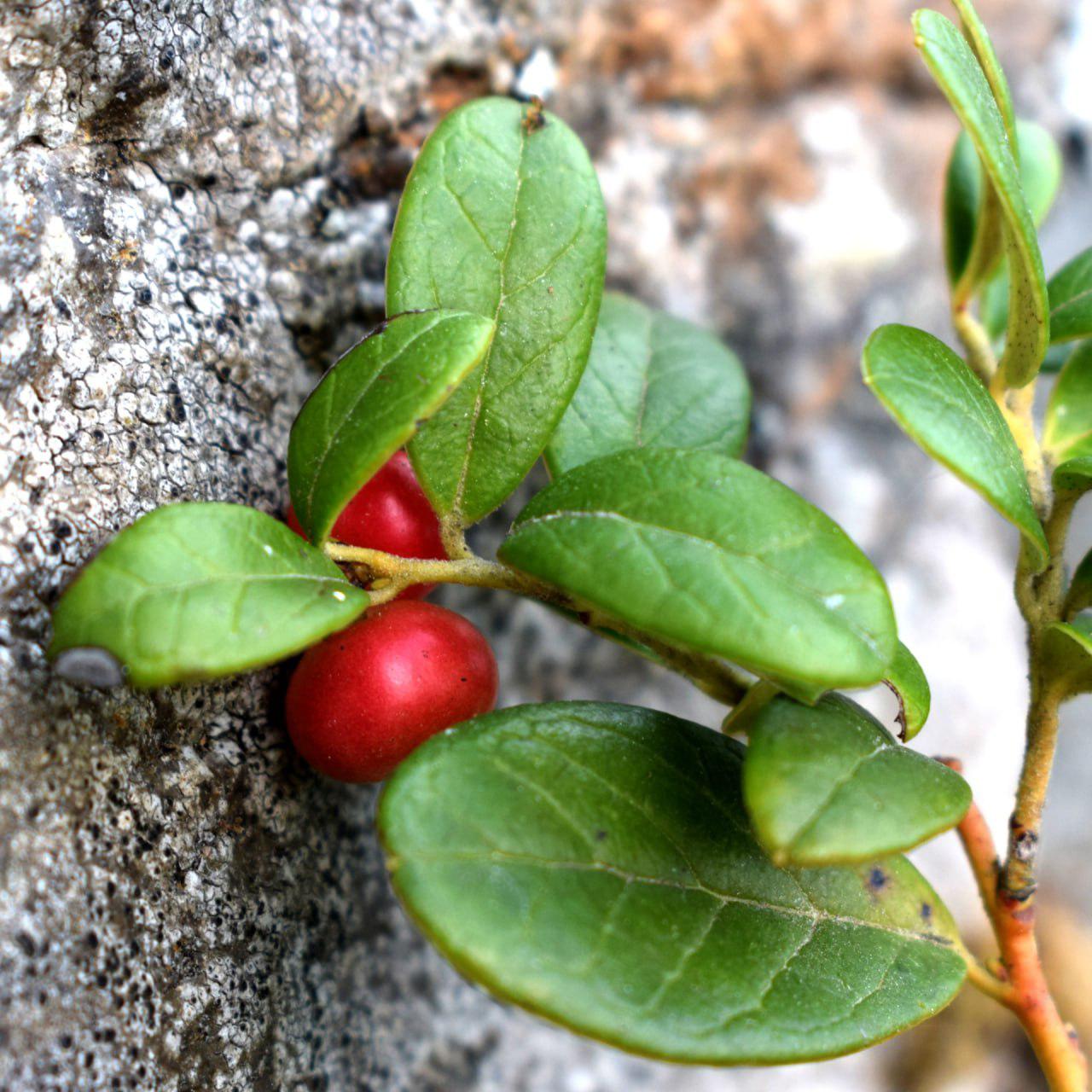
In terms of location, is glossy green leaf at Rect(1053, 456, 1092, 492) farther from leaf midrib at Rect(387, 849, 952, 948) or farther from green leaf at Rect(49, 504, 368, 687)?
green leaf at Rect(49, 504, 368, 687)

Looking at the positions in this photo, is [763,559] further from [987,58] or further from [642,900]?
[987,58]

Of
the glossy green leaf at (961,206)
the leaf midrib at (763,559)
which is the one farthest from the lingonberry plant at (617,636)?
the glossy green leaf at (961,206)

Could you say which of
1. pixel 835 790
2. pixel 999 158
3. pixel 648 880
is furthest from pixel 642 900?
pixel 999 158

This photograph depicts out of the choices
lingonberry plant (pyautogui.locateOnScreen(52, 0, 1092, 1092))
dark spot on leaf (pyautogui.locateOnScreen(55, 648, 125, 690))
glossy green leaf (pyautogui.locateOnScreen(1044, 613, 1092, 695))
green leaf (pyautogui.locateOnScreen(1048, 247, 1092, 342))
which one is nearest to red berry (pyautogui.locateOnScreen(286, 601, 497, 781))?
lingonberry plant (pyautogui.locateOnScreen(52, 0, 1092, 1092))

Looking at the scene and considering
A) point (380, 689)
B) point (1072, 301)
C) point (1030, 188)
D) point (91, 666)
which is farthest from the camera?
point (1030, 188)

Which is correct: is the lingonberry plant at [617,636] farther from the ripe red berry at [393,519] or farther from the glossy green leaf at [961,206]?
the glossy green leaf at [961,206]

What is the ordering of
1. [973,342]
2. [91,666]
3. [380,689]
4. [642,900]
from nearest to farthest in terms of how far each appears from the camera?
[91,666] < [642,900] < [380,689] < [973,342]
